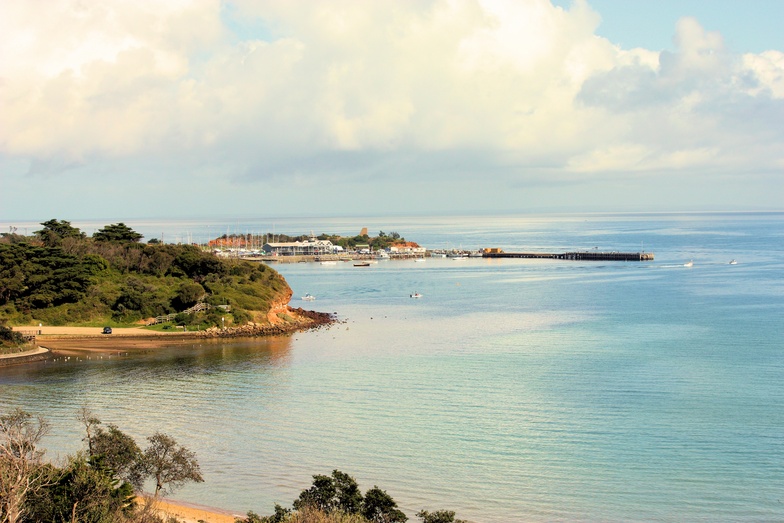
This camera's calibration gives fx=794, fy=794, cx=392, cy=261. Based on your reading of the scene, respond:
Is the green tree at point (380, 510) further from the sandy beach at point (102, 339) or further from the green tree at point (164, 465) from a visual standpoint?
the sandy beach at point (102, 339)

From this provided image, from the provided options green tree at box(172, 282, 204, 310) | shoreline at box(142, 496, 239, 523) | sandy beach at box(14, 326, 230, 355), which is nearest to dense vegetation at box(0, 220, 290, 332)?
green tree at box(172, 282, 204, 310)

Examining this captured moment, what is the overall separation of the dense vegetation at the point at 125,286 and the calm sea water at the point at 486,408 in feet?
23.0

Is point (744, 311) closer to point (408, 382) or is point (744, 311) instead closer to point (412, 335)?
point (412, 335)

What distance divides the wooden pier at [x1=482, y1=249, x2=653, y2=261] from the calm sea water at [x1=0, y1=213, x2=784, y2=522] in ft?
183

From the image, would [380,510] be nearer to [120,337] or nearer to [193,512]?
[193,512]

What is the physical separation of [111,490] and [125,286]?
45.5 m

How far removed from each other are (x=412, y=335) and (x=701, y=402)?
23868mm

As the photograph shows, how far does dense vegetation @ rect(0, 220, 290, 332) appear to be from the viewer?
57375 mm

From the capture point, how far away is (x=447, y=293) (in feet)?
270

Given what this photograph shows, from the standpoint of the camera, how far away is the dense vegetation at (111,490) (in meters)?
16.2

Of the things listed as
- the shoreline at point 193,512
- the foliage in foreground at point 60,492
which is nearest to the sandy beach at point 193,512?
the shoreline at point 193,512

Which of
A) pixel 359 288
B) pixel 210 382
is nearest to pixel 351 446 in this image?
pixel 210 382

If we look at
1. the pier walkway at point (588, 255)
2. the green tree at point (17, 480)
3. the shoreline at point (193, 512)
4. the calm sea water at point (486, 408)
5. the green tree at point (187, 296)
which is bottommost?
the shoreline at point (193, 512)

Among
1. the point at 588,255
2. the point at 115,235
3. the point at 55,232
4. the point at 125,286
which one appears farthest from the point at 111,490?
the point at 588,255
